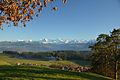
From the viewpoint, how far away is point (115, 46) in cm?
7056

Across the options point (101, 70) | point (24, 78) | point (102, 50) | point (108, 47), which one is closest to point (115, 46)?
point (108, 47)

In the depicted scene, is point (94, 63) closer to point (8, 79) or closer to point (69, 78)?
point (69, 78)

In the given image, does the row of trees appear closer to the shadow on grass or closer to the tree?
the shadow on grass

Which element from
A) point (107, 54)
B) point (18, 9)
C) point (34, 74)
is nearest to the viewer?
point (18, 9)

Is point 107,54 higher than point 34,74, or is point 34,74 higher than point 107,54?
point 107,54

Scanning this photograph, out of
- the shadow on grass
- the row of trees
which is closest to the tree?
the shadow on grass

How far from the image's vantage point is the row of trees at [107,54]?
69.9 metres

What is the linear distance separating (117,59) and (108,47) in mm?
3052

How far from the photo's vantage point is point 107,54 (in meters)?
74.8

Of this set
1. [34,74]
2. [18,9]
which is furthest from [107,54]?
[18,9]

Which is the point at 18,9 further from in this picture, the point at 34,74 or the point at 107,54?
the point at 107,54

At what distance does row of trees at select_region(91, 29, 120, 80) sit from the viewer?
69.9 m

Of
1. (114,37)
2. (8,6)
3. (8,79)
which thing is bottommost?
(8,79)

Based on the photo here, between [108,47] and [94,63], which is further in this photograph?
[94,63]
